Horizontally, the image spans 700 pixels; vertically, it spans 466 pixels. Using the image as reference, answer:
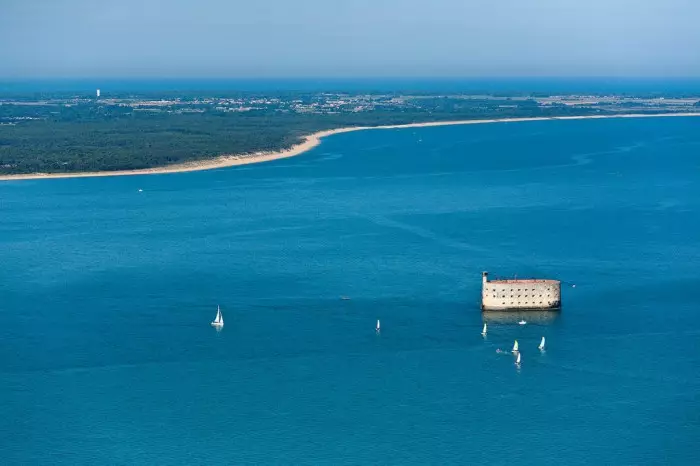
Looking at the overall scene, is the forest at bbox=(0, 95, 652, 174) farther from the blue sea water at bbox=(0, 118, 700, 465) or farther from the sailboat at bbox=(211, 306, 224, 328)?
the sailboat at bbox=(211, 306, 224, 328)

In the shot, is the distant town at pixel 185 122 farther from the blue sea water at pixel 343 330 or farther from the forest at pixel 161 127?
the blue sea water at pixel 343 330

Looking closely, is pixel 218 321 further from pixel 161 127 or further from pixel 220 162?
pixel 161 127

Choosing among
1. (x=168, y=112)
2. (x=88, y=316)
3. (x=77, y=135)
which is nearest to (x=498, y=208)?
(x=88, y=316)

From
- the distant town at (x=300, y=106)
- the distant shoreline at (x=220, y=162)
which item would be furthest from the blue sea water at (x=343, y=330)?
the distant town at (x=300, y=106)

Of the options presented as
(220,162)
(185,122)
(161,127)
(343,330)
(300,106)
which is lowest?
(343,330)

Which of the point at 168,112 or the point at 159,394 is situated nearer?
the point at 159,394

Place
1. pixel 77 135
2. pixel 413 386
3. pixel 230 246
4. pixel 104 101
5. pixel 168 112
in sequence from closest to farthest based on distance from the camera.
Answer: pixel 413 386
pixel 230 246
pixel 77 135
pixel 168 112
pixel 104 101

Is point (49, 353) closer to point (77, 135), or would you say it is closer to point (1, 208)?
point (1, 208)

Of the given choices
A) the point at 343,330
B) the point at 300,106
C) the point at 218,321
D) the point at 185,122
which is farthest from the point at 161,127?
the point at 343,330
